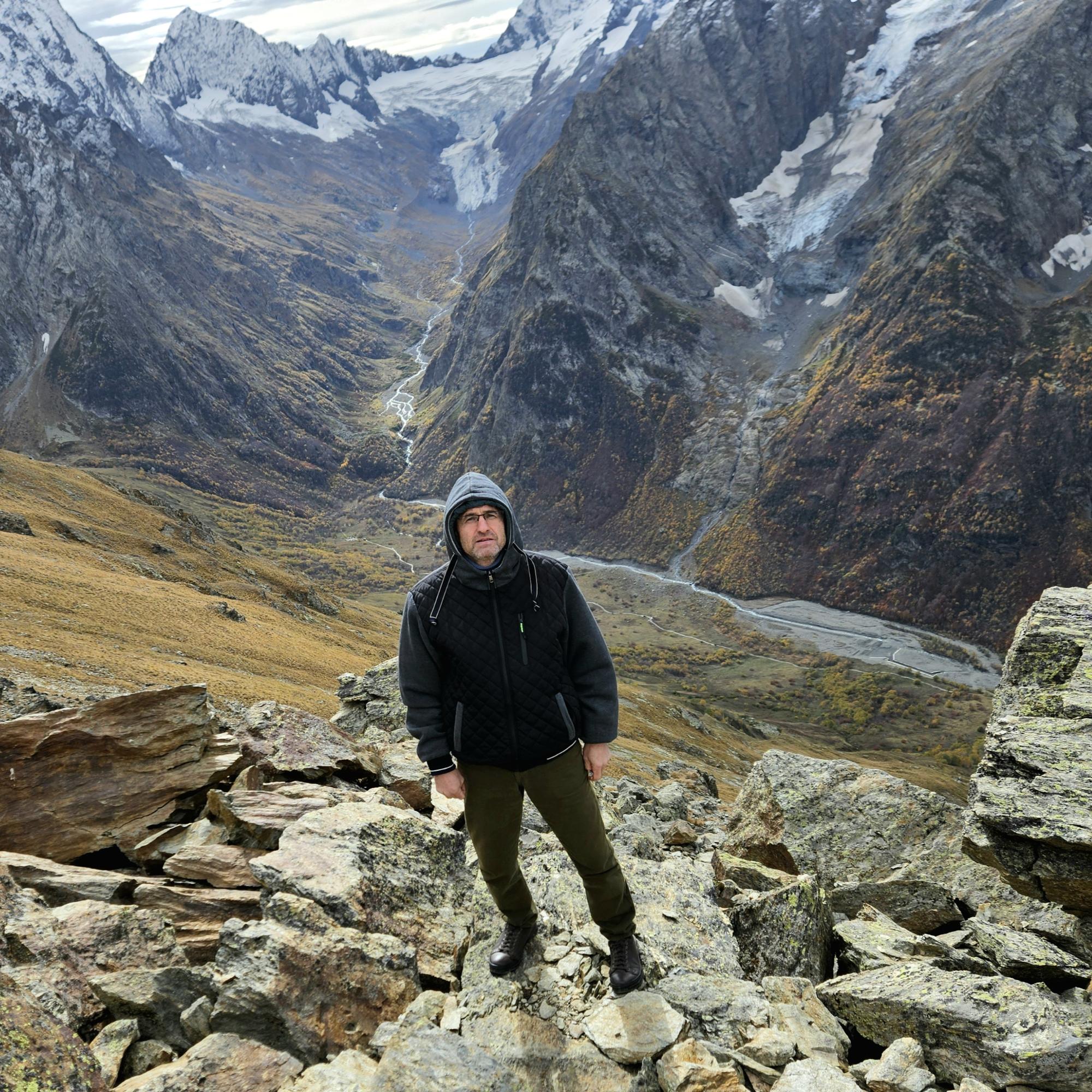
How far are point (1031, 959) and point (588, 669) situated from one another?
313 inches

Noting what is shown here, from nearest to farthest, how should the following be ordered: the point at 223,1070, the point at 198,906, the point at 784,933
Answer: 1. the point at 223,1070
2. the point at 198,906
3. the point at 784,933

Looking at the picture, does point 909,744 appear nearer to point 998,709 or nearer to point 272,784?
point 998,709

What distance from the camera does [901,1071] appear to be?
7.95 meters

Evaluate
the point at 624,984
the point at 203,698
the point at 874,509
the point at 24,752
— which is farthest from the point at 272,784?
the point at 874,509

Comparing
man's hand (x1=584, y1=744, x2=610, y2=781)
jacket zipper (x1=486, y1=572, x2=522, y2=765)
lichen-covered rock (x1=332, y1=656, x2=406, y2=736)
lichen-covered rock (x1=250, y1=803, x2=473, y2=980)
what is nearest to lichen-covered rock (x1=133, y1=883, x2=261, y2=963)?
lichen-covered rock (x1=250, y1=803, x2=473, y2=980)

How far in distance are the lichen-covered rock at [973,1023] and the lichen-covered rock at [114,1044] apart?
8.28m

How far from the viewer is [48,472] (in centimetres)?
7312

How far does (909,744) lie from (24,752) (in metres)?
107

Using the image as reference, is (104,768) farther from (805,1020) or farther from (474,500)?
(805,1020)

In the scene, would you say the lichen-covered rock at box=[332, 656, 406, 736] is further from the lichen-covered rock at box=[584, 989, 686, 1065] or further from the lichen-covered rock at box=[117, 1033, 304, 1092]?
the lichen-covered rock at box=[117, 1033, 304, 1092]

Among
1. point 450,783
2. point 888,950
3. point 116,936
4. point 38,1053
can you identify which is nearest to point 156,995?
point 116,936

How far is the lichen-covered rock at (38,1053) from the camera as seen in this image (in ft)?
19.3

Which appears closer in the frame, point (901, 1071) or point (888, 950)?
point (901, 1071)

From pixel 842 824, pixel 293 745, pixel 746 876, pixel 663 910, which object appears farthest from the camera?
pixel 842 824
